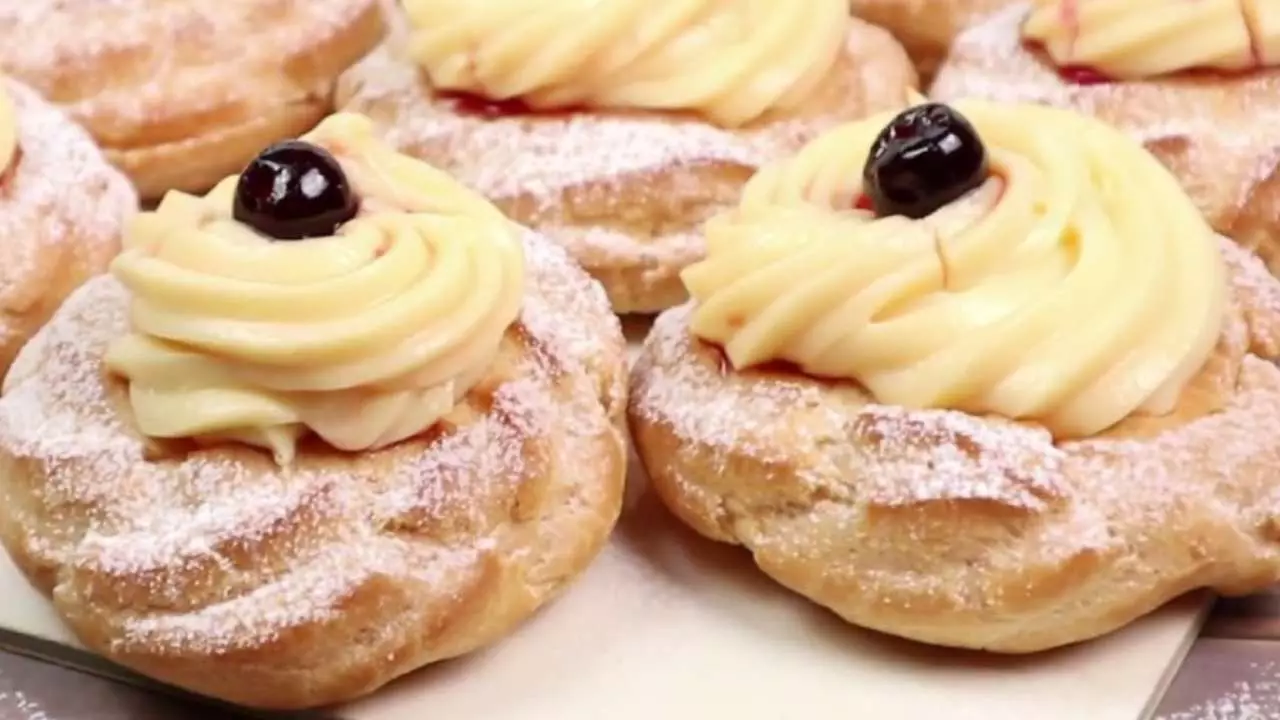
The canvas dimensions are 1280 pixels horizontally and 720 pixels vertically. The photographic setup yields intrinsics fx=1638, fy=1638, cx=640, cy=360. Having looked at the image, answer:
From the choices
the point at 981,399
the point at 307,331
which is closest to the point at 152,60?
the point at 307,331

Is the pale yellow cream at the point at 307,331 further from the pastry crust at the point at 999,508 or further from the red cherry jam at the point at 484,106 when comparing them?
the red cherry jam at the point at 484,106

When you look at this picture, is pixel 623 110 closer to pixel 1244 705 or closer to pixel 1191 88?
pixel 1191 88

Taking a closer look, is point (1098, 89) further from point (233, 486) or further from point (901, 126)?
point (233, 486)

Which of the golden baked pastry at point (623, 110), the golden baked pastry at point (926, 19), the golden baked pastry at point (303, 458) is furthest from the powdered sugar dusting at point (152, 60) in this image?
the golden baked pastry at point (926, 19)

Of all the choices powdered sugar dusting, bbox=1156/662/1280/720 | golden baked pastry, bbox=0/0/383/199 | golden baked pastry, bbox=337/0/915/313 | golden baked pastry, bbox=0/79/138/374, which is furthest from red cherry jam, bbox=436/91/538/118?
powdered sugar dusting, bbox=1156/662/1280/720

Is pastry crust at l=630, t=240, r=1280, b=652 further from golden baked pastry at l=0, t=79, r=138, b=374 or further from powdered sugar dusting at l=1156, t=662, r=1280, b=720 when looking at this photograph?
golden baked pastry at l=0, t=79, r=138, b=374

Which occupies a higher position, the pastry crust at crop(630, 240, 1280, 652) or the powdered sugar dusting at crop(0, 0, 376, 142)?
the pastry crust at crop(630, 240, 1280, 652)

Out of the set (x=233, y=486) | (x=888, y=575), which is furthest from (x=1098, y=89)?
(x=233, y=486)
